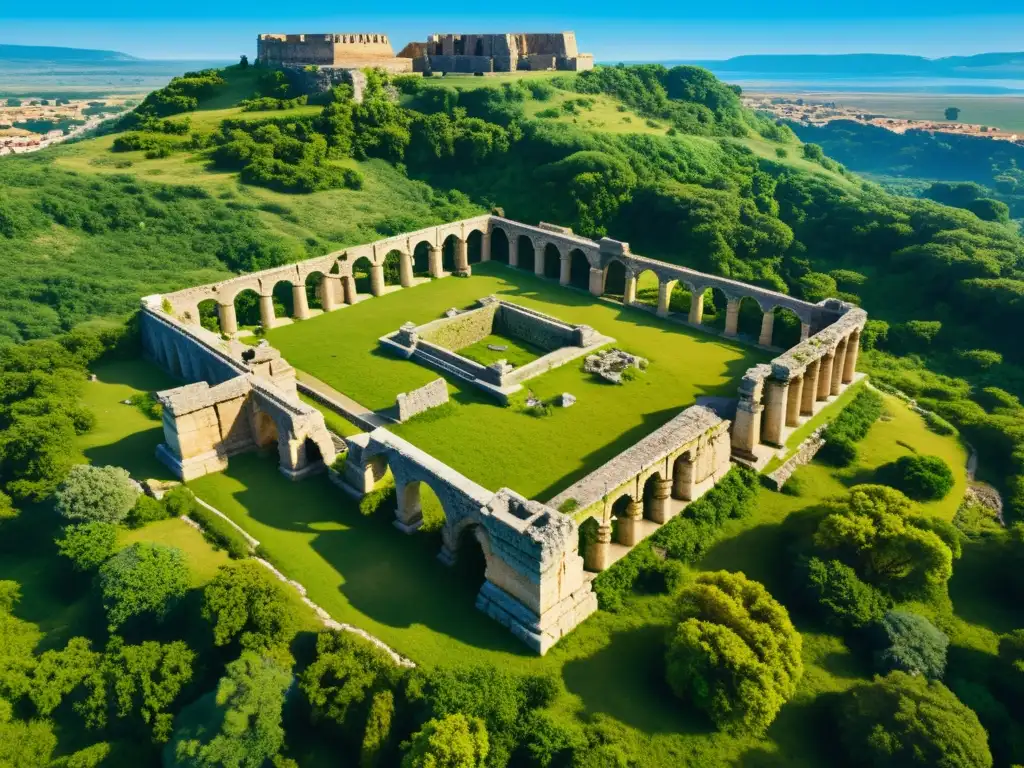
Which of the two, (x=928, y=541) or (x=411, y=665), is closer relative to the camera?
(x=411, y=665)

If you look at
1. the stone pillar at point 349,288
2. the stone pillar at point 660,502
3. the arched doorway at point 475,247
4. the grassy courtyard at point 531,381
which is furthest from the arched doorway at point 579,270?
the stone pillar at point 660,502

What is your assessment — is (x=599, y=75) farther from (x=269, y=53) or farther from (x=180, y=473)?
(x=180, y=473)

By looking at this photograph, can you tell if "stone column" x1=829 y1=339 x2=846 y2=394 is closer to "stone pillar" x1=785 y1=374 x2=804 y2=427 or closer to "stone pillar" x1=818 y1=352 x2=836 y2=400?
"stone pillar" x1=818 y1=352 x2=836 y2=400

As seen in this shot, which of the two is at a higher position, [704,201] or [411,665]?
[704,201]

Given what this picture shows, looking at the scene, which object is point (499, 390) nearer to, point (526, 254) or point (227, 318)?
point (227, 318)

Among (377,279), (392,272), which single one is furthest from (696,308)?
(392,272)

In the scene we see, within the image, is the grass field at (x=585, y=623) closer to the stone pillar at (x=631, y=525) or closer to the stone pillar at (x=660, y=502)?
the stone pillar at (x=660, y=502)

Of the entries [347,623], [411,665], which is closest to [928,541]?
[411,665]
